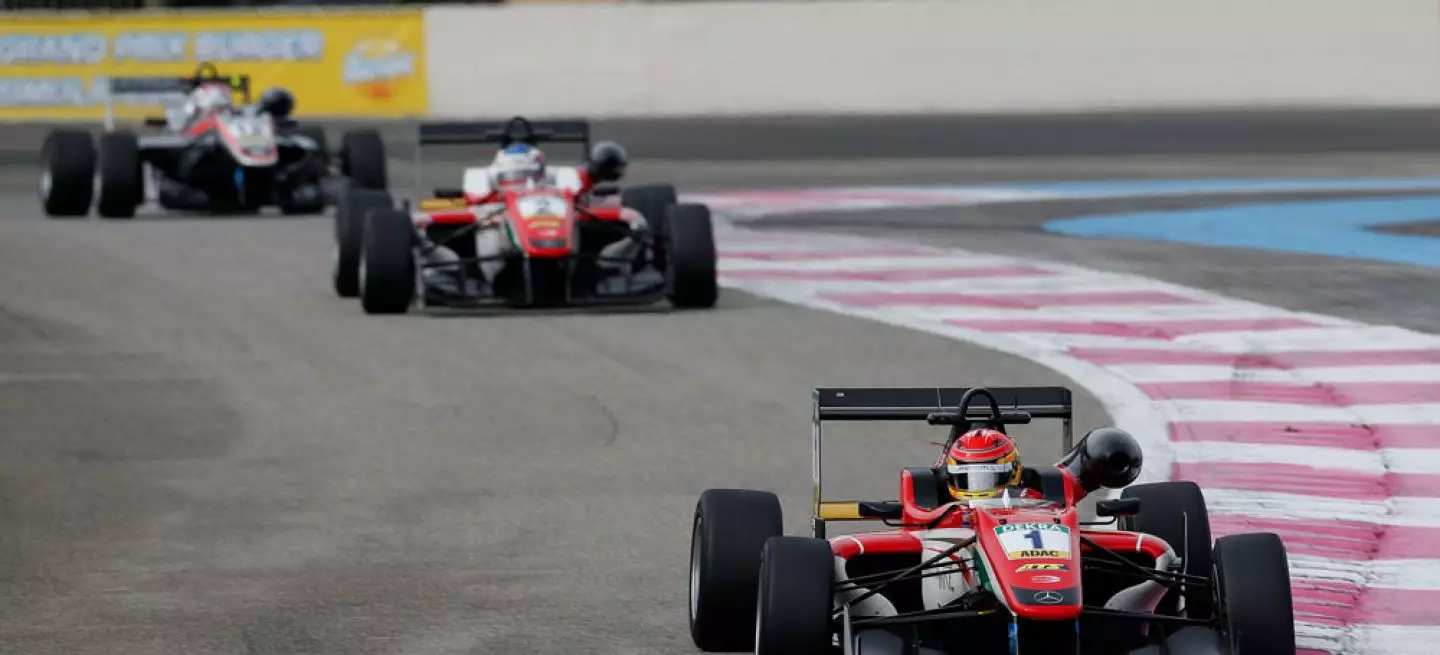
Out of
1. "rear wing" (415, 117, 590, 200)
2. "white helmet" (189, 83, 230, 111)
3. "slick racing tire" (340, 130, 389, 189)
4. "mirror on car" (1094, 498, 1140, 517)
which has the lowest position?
"slick racing tire" (340, 130, 389, 189)

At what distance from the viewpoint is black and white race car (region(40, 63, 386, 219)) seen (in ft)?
73.0

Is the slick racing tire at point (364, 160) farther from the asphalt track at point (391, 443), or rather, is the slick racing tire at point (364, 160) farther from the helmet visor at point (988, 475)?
the helmet visor at point (988, 475)

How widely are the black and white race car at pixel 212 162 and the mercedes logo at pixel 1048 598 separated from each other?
54.7 ft

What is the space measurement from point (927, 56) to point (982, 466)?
30169 mm

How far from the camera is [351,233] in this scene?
16406mm

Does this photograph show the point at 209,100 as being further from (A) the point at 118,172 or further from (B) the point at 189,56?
(B) the point at 189,56

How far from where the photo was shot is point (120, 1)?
124ft

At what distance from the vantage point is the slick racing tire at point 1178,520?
7383mm

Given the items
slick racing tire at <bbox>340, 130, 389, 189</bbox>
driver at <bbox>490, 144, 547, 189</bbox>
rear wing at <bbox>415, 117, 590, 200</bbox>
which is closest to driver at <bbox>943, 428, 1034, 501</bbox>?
rear wing at <bbox>415, 117, 590, 200</bbox>

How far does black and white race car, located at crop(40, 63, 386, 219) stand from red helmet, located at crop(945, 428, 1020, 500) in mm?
15686

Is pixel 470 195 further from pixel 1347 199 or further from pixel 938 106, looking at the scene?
pixel 938 106

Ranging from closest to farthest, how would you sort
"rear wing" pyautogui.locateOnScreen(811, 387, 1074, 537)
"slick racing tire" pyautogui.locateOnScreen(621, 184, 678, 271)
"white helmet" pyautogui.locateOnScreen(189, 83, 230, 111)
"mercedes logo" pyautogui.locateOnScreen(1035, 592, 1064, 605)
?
"mercedes logo" pyautogui.locateOnScreen(1035, 592, 1064, 605) < "rear wing" pyautogui.locateOnScreen(811, 387, 1074, 537) < "slick racing tire" pyautogui.locateOnScreen(621, 184, 678, 271) < "white helmet" pyautogui.locateOnScreen(189, 83, 230, 111)

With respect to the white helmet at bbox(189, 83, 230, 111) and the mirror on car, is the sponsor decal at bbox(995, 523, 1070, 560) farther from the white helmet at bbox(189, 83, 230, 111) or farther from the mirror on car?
the white helmet at bbox(189, 83, 230, 111)

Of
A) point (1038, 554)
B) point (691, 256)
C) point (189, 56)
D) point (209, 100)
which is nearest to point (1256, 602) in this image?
point (1038, 554)
